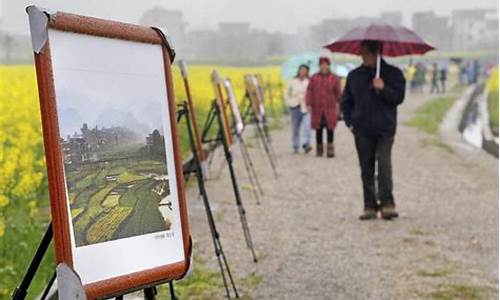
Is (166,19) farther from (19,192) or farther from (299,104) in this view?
(299,104)

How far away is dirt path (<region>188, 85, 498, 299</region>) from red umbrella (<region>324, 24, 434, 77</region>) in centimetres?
153

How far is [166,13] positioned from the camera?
7.82 meters

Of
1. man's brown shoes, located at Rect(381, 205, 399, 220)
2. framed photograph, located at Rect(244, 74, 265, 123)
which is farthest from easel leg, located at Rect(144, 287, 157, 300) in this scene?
framed photograph, located at Rect(244, 74, 265, 123)

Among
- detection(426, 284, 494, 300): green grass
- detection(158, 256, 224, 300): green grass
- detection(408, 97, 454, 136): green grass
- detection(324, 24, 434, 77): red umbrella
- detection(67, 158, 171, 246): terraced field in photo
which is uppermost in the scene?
detection(67, 158, 171, 246): terraced field in photo

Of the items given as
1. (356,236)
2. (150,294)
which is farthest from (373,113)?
(150,294)

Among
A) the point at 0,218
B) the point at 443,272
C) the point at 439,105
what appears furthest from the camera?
the point at 439,105

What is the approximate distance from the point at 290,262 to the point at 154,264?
13.4 ft

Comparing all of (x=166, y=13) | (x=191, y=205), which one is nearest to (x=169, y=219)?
(x=166, y=13)

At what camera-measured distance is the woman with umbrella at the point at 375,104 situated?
31.5ft

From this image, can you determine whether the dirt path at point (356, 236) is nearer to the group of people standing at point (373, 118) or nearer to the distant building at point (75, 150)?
the group of people standing at point (373, 118)

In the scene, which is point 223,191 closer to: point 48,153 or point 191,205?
point 191,205

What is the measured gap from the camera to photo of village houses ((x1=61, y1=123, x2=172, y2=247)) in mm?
3814

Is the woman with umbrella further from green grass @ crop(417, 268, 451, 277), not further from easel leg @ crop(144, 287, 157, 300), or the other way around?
easel leg @ crop(144, 287, 157, 300)

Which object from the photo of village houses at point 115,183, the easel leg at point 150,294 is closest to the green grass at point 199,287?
the easel leg at point 150,294
